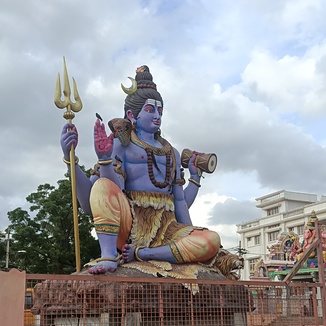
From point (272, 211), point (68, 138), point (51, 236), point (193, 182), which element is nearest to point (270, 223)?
point (272, 211)

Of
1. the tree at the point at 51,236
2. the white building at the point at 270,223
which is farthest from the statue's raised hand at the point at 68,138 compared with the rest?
the white building at the point at 270,223

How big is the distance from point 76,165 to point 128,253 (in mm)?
1302

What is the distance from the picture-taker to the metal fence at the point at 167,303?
5062 millimetres

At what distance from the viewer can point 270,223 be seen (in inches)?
1641

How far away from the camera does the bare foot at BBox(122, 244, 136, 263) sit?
6328 millimetres

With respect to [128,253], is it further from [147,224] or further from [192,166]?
[192,166]

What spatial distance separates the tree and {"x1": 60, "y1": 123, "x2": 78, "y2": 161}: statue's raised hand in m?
12.7

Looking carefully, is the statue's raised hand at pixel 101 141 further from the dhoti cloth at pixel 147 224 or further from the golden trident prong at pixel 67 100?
the golden trident prong at pixel 67 100

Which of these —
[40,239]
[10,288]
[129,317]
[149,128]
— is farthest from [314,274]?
[10,288]

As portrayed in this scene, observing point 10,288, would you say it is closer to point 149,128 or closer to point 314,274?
point 149,128

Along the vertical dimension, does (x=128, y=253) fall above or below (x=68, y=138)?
below

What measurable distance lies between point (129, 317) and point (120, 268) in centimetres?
103

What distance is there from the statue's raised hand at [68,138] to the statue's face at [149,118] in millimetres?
1127

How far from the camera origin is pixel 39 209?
1983 centimetres
